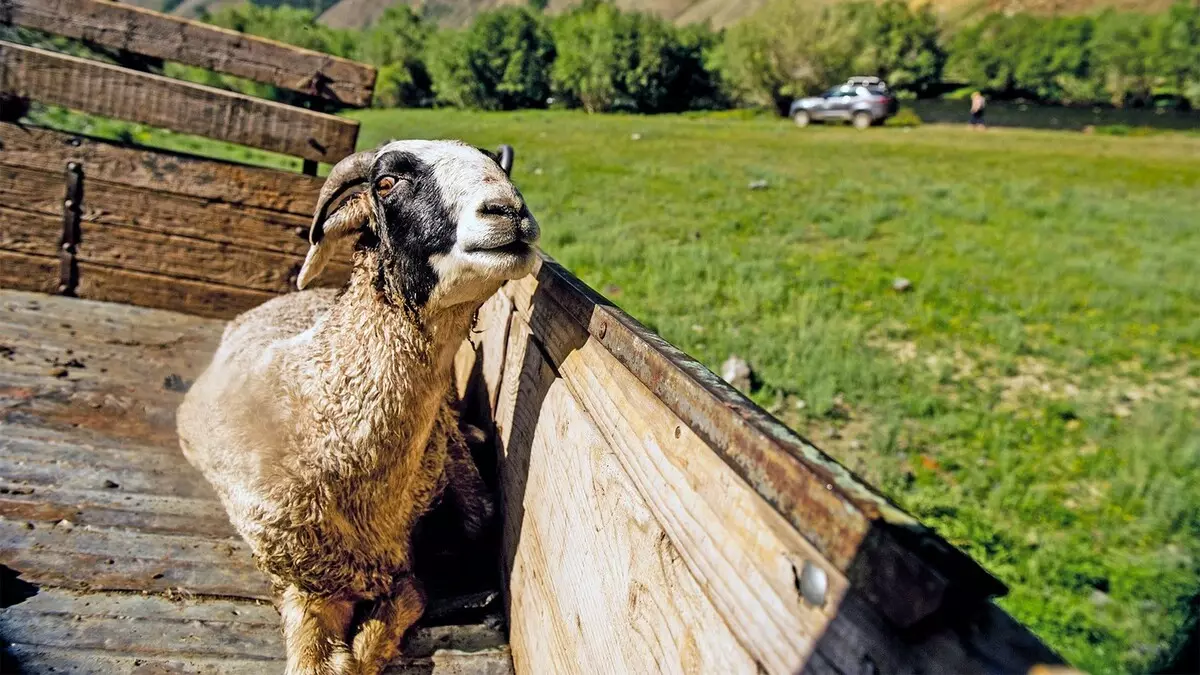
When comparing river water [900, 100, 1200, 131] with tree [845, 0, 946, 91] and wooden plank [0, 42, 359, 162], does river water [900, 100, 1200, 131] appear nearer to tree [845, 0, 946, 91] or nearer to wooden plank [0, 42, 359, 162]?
tree [845, 0, 946, 91]

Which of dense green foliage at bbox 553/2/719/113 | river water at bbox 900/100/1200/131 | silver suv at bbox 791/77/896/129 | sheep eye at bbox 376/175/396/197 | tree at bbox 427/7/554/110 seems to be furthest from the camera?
tree at bbox 427/7/554/110

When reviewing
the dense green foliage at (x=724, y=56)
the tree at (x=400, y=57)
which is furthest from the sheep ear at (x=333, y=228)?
the tree at (x=400, y=57)

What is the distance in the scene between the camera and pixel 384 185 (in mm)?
2283

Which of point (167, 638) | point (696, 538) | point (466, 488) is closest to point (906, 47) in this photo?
point (466, 488)

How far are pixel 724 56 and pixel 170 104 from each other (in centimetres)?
6362

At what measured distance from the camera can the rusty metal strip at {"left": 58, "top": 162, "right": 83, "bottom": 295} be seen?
12.9 ft

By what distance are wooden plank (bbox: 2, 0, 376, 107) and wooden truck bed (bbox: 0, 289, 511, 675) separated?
1749mm

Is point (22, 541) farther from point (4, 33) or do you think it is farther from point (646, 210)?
point (646, 210)

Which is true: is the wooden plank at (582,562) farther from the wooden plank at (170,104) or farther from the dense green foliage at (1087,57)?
A: the dense green foliage at (1087,57)

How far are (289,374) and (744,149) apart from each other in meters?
25.7

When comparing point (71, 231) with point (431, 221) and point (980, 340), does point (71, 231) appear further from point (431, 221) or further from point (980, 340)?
point (980, 340)

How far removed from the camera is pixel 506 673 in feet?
6.98

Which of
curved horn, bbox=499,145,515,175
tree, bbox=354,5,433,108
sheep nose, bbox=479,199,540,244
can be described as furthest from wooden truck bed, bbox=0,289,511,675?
tree, bbox=354,5,433,108

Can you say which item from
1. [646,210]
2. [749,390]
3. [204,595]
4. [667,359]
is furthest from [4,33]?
[646,210]
